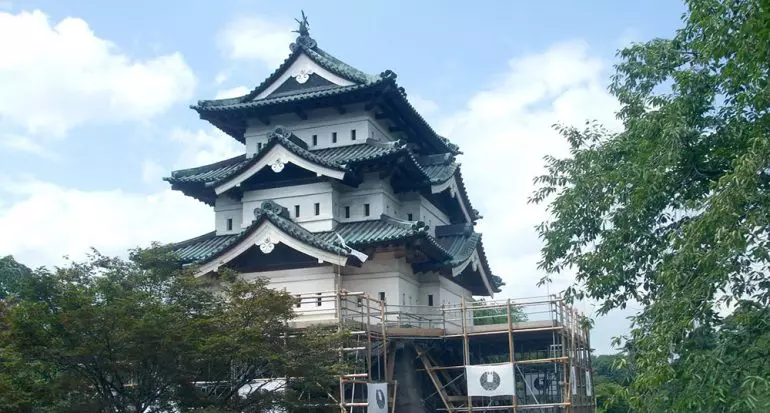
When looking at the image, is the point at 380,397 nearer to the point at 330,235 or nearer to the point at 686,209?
the point at 330,235

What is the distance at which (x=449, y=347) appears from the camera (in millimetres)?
26391

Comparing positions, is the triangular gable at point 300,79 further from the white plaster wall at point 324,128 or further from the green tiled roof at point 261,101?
the white plaster wall at point 324,128

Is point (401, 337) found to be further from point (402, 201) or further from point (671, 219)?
point (671, 219)

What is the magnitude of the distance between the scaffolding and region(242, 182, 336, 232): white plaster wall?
3141 millimetres

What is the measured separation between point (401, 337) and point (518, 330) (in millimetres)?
3440

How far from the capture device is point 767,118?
11.1 m

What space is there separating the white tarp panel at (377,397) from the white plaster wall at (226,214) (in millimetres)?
10150

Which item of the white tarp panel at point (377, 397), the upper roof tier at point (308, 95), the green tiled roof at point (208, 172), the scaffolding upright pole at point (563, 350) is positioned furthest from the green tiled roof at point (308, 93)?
the white tarp panel at point (377, 397)

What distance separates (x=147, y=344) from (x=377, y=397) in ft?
23.5

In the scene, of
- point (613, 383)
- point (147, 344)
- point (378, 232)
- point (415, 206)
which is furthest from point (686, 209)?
point (613, 383)

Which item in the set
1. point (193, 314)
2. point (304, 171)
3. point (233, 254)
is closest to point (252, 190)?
point (304, 171)

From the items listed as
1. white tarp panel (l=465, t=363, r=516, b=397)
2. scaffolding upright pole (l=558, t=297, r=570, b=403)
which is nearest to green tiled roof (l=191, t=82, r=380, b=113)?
scaffolding upright pole (l=558, t=297, r=570, b=403)

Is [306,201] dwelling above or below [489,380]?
Result: above

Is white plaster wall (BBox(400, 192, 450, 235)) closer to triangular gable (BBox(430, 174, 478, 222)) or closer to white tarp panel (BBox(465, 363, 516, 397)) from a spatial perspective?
triangular gable (BBox(430, 174, 478, 222))
